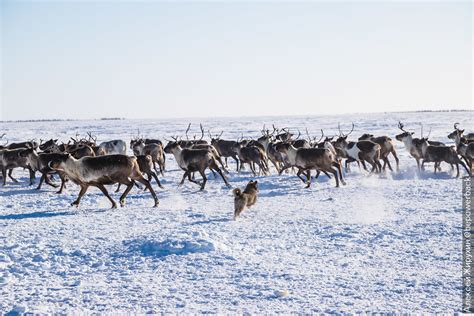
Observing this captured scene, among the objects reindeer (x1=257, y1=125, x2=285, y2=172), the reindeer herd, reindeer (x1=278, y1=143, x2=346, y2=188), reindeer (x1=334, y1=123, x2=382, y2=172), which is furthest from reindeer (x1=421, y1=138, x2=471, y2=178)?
reindeer (x1=257, y1=125, x2=285, y2=172)

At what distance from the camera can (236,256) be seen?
21.0ft

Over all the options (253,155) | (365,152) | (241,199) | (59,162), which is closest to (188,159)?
(253,155)

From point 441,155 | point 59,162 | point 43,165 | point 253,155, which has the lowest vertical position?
point 441,155

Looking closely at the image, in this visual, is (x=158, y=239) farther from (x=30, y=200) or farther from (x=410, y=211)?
(x=30, y=200)

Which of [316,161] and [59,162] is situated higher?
Answer: [59,162]

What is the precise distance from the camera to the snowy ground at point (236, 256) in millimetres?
4945

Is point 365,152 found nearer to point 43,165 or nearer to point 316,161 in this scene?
point 316,161

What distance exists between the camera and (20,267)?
20.1 feet

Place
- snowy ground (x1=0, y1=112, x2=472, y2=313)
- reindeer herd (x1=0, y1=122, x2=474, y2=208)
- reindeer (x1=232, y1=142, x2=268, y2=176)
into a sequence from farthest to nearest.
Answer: reindeer (x1=232, y1=142, x2=268, y2=176) → reindeer herd (x1=0, y1=122, x2=474, y2=208) → snowy ground (x1=0, y1=112, x2=472, y2=313)

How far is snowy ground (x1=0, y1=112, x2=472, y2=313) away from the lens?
4945mm

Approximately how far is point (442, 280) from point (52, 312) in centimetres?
410

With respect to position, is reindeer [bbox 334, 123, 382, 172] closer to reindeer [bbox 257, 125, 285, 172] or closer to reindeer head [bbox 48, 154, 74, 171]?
reindeer [bbox 257, 125, 285, 172]

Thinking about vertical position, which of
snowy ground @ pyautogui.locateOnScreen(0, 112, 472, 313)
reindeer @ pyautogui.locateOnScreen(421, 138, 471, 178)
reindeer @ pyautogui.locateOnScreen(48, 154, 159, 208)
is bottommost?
snowy ground @ pyautogui.locateOnScreen(0, 112, 472, 313)

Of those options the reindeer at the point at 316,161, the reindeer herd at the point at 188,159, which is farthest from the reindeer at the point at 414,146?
the reindeer at the point at 316,161
